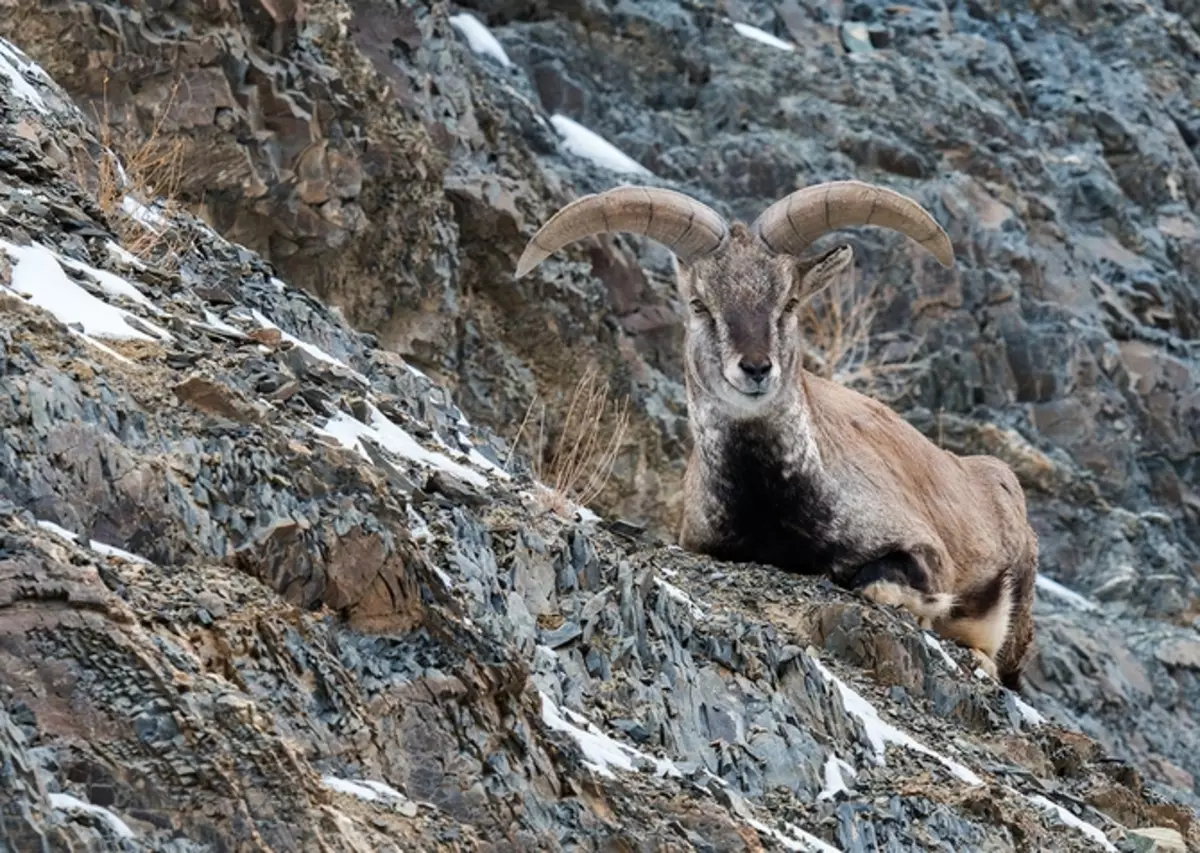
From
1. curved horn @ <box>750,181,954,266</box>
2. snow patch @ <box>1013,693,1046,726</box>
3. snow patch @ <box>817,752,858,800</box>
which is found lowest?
snow patch @ <box>1013,693,1046,726</box>

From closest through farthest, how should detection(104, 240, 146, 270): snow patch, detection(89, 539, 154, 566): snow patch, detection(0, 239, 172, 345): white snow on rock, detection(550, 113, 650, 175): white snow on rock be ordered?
detection(89, 539, 154, 566): snow patch → detection(0, 239, 172, 345): white snow on rock → detection(104, 240, 146, 270): snow patch → detection(550, 113, 650, 175): white snow on rock

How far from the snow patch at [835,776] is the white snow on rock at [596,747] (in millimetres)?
771

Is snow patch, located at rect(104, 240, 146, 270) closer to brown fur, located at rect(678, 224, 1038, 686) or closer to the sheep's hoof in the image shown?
brown fur, located at rect(678, 224, 1038, 686)

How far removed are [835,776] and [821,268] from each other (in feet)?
13.3

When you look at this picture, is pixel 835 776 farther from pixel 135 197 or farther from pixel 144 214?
pixel 135 197

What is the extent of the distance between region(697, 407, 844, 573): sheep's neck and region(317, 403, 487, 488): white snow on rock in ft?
7.85

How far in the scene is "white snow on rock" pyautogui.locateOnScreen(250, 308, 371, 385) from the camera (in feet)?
27.5

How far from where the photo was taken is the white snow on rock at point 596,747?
20.7 feet

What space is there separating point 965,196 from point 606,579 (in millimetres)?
14833

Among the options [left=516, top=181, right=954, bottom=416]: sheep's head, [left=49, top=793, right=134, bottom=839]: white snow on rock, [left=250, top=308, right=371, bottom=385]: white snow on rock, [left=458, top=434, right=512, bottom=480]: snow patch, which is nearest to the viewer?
[left=49, top=793, right=134, bottom=839]: white snow on rock

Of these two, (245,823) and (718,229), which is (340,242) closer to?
(718,229)

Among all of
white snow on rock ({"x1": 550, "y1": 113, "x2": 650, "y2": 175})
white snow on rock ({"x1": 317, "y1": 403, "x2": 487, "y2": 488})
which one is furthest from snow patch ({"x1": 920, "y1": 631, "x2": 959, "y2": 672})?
white snow on rock ({"x1": 550, "y1": 113, "x2": 650, "y2": 175})

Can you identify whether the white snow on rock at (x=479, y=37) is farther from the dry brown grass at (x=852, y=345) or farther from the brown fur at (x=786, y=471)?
the brown fur at (x=786, y=471)

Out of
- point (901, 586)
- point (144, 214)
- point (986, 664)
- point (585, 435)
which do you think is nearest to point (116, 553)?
Result: point (144, 214)
